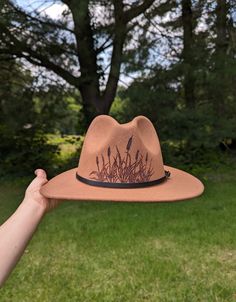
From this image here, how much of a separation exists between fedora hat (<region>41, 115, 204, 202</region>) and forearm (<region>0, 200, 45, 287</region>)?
83mm

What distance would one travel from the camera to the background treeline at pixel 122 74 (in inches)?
233

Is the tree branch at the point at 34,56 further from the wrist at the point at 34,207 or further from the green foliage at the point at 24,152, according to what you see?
the wrist at the point at 34,207

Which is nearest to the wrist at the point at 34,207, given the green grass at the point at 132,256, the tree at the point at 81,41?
the green grass at the point at 132,256

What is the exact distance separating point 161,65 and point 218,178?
1.80 m

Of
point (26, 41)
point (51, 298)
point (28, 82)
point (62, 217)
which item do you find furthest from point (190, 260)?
point (28, 82)

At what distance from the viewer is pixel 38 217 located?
4.20 feet

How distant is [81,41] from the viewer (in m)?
6.56

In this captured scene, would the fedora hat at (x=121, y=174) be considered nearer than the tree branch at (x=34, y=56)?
Yes

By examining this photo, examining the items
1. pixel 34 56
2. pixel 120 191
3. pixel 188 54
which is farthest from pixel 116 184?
pixel 34 56

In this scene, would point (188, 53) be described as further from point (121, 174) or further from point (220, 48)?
point (121, 174)

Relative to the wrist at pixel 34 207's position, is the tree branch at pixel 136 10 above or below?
above

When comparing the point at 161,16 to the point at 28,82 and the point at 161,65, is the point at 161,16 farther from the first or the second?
the point at 28,82

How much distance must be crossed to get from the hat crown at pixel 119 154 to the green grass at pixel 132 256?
144 centimetres

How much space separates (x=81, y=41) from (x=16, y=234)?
18.7 ft
